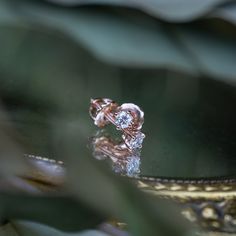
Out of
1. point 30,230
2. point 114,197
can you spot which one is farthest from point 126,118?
point 114,197

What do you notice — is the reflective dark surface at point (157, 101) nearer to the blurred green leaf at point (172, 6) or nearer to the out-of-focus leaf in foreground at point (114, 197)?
the blurred green leaf at point (172, 6)

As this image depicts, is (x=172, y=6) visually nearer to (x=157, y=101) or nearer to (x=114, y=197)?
(x=157, y=101)

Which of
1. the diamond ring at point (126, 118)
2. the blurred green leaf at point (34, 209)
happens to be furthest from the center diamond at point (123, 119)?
the blurred green leaf at point (34, 209)

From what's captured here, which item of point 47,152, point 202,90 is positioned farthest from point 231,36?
point 47,152

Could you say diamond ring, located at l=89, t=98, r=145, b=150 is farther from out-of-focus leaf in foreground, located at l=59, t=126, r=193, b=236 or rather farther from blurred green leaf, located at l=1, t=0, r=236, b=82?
out-of-focus leaf in foreground, located at l=59, t=126, r=193, b=236

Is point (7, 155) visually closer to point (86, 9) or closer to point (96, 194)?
point (96, 194)

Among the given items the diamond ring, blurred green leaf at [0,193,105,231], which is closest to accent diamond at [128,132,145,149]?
the diamond ring

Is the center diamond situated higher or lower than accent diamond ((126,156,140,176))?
higher
